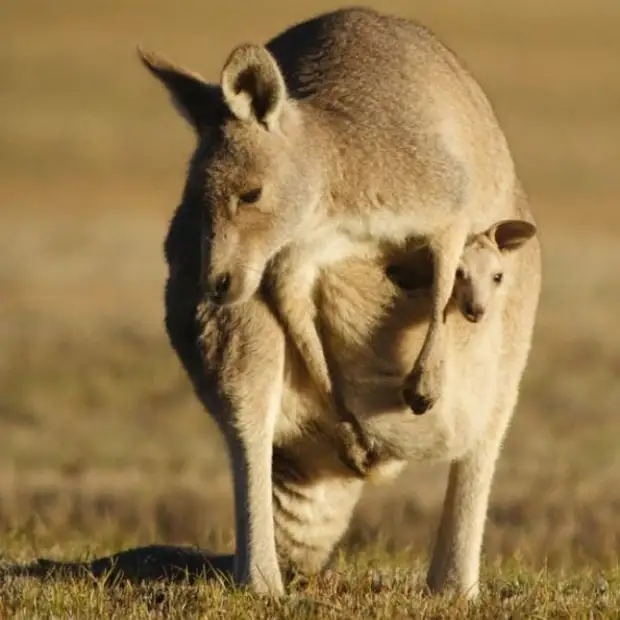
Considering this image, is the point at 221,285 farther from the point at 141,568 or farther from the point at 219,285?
the point at 141,568

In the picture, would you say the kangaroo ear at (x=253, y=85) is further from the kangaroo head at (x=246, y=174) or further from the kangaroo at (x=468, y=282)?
the kangaroo at (x=468, y=282)

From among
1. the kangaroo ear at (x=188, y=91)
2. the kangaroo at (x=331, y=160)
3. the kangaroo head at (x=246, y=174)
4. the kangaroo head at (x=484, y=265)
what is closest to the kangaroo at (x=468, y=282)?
the kangaroo head at (x=484, y=265)

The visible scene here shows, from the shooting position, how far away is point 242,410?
6.00 meters

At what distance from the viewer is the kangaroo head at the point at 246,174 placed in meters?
5.60

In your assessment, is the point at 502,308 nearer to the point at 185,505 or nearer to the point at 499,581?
the point at 499,581

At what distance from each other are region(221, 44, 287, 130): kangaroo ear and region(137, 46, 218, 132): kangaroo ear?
0.14 meters

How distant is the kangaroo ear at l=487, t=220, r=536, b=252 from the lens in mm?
6395

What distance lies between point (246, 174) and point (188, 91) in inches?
17.7

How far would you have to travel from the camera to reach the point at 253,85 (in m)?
5.75

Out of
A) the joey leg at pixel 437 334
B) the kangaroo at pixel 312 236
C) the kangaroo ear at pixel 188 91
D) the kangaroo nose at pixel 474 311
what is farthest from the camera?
the kangaroo nose at pixel 474 311

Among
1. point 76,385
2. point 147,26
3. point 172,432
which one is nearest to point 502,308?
point 172,432

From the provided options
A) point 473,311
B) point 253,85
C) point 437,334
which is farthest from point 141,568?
point 253,85

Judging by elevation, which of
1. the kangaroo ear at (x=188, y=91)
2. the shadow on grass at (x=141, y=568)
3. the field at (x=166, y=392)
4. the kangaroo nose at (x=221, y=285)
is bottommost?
the field at (x=166, y=392)

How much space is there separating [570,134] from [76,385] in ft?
67.7
